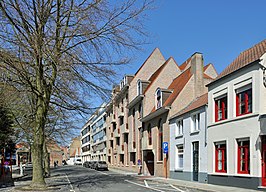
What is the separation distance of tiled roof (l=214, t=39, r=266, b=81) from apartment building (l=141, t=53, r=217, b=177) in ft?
26.9

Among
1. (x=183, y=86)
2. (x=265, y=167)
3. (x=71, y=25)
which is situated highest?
(x=71, y=25)

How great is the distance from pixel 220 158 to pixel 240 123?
10.5ft

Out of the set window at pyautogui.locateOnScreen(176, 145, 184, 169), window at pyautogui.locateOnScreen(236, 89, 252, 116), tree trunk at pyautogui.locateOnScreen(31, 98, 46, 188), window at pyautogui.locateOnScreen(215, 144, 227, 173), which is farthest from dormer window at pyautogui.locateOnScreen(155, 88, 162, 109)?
tree trunk at pyautogui.locateOnScreen(31, 98, 46, 188)

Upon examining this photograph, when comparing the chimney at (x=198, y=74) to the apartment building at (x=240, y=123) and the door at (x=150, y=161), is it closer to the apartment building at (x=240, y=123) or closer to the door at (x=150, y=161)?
the apartment building at (x=240, y=123)

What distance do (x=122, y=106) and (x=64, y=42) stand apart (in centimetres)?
3501

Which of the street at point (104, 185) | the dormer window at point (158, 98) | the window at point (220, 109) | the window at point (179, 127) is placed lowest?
the street at point (104, 185)

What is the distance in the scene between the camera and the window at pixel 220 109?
2170 centimetres

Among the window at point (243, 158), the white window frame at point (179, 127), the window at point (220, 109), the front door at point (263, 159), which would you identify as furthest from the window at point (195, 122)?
the front door at point (263, 159)

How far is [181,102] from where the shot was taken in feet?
99.8

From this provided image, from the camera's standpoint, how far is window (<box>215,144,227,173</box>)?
21.4 m

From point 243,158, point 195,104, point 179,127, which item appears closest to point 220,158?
point 243,158

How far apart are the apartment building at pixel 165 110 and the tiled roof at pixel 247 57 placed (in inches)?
323

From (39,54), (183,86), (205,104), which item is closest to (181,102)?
(183,86)

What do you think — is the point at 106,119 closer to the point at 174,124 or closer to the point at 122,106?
the point at 122,106
